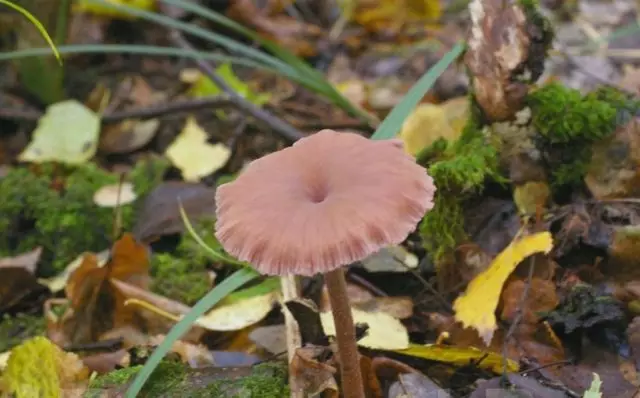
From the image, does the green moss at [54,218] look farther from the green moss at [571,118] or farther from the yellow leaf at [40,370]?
the green moss at [571,118]

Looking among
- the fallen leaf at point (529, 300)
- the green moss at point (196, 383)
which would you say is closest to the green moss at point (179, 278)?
the green moss at point (196, 383)

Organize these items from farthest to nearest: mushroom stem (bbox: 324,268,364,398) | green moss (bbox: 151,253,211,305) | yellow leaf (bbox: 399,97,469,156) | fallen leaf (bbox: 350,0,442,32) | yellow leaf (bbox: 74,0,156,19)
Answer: fallen leaf (bbox: 350,0,442,32)
yellow leaf (bbox: 74,0,156,19)
yellow leaf (bbox: 399,97,469,156)
green moss (bbox: 151,253,211,305)
mushroom stem (bbox: 324,268,364,398)

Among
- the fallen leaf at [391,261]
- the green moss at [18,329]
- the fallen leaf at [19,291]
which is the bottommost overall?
the green moss at [18,329]

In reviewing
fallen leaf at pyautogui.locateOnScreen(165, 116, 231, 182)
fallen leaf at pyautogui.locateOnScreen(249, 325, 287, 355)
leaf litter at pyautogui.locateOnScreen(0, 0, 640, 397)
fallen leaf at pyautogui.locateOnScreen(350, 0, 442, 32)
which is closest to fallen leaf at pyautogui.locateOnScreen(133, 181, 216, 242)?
leaf litter at pyautogui.locateOnScreen(0, 0, 640, 397)

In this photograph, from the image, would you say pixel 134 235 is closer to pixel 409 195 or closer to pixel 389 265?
pixel 389 265

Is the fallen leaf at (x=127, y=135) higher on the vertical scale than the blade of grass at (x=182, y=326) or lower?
lower

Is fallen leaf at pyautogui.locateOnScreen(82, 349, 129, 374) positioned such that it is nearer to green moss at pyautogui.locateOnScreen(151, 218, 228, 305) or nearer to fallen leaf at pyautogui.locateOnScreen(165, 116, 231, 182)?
green moss at pyautogui.locateOnScreen(151, 218, 228, 305)

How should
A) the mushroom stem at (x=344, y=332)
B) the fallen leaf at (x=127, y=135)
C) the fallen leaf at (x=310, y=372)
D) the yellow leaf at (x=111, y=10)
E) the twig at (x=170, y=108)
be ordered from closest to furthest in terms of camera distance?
the mushroom stem at (x=344, y=332) < the fallen leaf at (x=310, y=372) < the twig at (x=170, y=108) < the fallen leaf at (x=127, y=135) < the yellow leaf at (x=111, y=10)
